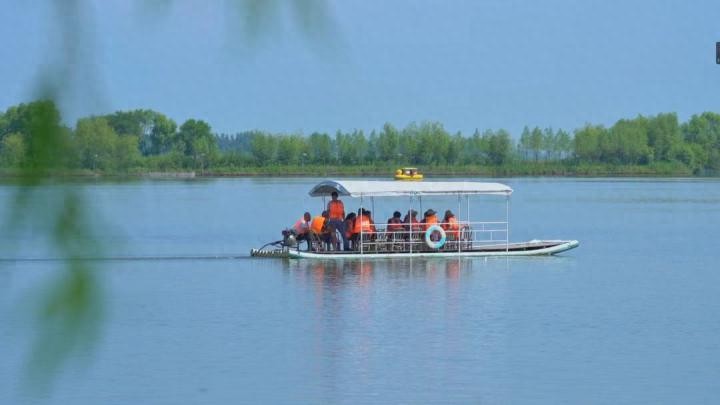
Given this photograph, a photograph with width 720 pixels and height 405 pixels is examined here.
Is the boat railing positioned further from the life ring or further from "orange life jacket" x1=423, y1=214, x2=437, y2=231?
"orange life jacket" x1=423, y1=214, x2=437, y2=231

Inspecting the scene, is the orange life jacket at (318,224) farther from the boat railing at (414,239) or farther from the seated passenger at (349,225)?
the boat railing at (414,239)

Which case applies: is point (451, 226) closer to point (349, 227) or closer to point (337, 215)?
point (349, 227)

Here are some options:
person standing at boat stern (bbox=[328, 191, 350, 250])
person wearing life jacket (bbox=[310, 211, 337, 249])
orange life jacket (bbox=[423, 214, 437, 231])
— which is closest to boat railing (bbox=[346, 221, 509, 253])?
orange life jacket (bbox=[423, 214, 437, 231])

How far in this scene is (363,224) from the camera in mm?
33094

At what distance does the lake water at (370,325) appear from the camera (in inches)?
76.6

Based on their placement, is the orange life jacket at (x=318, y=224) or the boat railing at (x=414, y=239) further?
the orange life jacket at (x=318, y=224)

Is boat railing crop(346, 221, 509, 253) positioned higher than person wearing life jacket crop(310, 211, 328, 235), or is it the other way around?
person wearing life jacket crop(310, 211, 328, 235)

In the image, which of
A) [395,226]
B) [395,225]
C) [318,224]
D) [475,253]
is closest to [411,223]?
[395,225]

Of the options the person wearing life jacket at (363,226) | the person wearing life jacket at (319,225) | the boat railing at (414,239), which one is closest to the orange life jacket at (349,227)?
the person wearing life jacket at (363,226)

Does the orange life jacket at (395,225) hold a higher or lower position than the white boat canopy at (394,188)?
lower

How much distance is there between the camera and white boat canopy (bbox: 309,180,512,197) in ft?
110

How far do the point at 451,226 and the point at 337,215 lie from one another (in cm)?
350

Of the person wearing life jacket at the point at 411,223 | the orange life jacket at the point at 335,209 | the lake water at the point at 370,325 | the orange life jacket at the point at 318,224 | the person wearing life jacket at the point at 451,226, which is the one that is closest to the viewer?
the lake water at the point at 370,325

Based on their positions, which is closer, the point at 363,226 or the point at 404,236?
the point at 363,226
